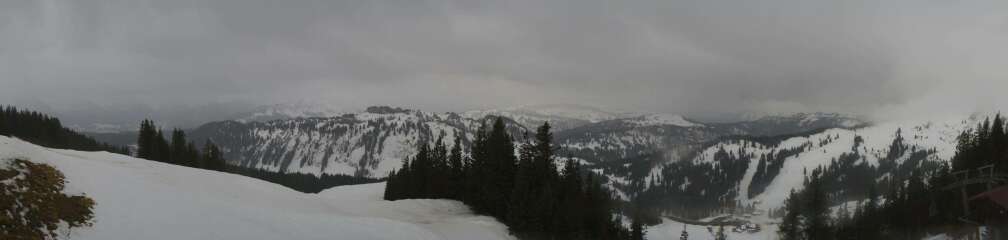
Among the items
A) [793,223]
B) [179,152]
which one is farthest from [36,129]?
[793,223]

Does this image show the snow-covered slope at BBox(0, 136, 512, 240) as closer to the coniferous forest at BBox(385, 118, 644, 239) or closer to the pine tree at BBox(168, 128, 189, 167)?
the coniferous forest at BBox(385, 118, 644, 239)

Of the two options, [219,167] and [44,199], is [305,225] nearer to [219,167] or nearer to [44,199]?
[44,199]

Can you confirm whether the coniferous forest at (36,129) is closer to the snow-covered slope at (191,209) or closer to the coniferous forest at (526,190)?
the coniferous forest at (526,190)

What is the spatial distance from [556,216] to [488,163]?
35.8 ft

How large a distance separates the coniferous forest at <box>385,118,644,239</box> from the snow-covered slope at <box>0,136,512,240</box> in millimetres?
9475

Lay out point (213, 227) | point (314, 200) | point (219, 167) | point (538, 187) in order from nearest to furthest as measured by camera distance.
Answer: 1. point (213, 227)
2. point (314, 200)
3. point (538, 187)
4. point (219, 167)

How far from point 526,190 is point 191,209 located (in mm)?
27494

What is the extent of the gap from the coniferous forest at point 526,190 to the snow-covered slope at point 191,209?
948cm

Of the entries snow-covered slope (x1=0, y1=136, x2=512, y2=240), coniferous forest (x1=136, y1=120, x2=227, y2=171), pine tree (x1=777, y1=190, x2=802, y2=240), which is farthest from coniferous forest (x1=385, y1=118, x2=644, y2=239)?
coniferous forest (x1=136, y1=120, x2=227, y2=171)

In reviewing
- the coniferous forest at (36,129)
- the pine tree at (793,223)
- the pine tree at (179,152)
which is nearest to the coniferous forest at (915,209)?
the pine tree at (793,223)

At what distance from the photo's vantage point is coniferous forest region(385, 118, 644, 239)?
3975 cm

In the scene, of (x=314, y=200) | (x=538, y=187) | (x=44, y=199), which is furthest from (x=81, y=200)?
(x=538, y=187)

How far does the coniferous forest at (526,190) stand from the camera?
39.8m

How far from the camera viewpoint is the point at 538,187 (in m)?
45.3
